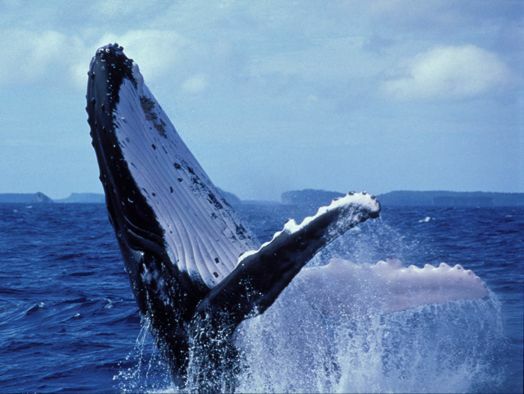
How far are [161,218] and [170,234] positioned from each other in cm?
13

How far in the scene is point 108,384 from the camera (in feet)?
25.1

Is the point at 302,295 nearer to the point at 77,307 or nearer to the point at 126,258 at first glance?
the point at 126,258

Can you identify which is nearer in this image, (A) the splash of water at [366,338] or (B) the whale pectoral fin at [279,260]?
(B) the whale pectoral fin at [279,260]

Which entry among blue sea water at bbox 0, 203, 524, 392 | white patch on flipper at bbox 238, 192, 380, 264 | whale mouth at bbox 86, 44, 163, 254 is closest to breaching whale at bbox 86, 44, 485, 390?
whale mouth at bbox 86, 44, 163, 254

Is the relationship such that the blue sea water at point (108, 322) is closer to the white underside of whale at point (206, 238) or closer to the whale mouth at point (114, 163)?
the white underside of whale at point (206, 238)

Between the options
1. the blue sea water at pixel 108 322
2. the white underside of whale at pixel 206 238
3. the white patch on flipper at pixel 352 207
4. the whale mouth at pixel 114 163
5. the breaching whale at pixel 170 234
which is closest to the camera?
the white patch on flipper at pixel 352 207

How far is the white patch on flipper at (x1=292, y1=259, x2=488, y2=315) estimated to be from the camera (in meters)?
5.00

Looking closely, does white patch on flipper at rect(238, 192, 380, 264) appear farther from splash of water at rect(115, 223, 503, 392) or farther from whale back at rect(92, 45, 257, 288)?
whale back at rect(92, 45, 257, 288)

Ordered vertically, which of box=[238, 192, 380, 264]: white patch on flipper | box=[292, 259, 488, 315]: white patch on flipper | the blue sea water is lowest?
the blue sea water

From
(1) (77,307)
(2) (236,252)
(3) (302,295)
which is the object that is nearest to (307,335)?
(3) (302,295)

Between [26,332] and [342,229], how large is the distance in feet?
25.3

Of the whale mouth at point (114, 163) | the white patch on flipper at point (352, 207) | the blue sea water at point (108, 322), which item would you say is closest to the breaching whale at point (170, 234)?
the whale mouth at point (114, 163)

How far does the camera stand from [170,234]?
204 inches

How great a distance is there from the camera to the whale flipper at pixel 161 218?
5.06m
